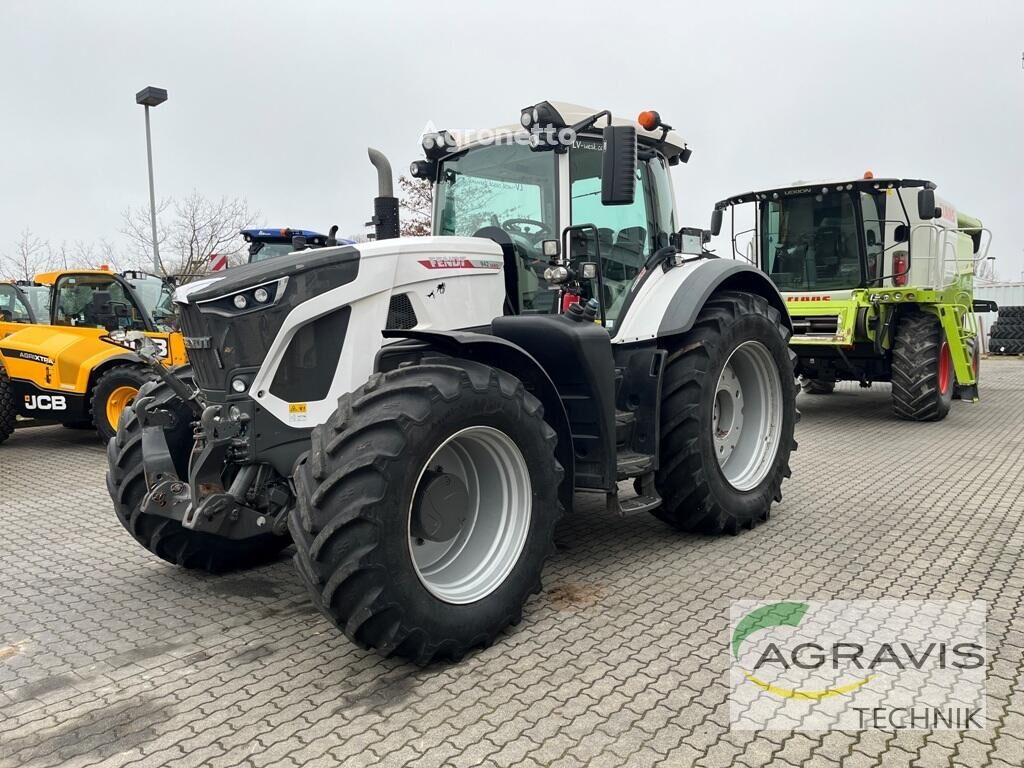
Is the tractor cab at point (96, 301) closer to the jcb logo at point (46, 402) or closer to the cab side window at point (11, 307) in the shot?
the cab side window at point (11, 307)

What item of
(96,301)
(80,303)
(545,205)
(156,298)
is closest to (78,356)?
(96,301)

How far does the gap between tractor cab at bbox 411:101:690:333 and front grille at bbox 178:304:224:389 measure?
63.3 inches

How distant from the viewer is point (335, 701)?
9.42 feet

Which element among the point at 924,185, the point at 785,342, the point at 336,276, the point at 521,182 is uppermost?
the point at 924,185

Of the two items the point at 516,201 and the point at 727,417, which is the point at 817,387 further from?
the point at 516,201

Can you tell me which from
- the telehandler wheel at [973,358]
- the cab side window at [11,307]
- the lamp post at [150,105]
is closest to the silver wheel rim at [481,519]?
the cab side window at [11,307]

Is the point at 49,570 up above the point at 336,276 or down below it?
below

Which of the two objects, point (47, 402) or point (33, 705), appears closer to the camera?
point (33, 705)

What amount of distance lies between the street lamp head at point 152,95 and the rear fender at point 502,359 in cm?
1320

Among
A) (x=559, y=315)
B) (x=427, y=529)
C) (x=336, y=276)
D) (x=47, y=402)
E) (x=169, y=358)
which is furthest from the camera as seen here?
(x=169, y=358)

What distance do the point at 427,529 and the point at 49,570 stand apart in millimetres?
2749

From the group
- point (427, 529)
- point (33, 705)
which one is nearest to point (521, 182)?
point (427, 529)

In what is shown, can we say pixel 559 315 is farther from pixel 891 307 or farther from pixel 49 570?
pixel 891 307

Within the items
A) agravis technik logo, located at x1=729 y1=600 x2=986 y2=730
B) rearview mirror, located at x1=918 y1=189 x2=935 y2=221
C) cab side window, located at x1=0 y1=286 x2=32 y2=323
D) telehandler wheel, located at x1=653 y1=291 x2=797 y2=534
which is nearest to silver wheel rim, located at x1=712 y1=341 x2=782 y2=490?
telehandler wheel, located at x1=653 y1=291 x2=797 y2=534
